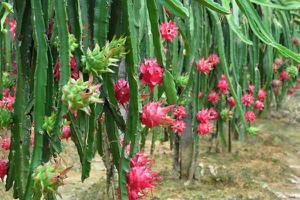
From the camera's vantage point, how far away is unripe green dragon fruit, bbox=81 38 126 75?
1.18 m

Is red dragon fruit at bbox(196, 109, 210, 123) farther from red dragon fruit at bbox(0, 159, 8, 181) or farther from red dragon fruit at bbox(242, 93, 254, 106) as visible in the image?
red dragon fruit at bbox(0, 159, 8, 181)

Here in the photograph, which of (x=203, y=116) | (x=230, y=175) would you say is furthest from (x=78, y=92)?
(x=230, y=175)

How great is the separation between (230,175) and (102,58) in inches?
139

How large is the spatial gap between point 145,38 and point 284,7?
124cm

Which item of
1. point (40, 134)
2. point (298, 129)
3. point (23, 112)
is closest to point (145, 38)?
point (23, 112)

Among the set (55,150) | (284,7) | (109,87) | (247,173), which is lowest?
(247,173)

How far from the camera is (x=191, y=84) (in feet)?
10.2

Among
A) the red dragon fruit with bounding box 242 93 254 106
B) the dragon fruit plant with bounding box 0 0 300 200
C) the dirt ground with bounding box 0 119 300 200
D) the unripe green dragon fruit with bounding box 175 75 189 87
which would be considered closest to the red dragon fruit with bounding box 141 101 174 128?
the dragon fruit plant with bounding box 0 0 300 200

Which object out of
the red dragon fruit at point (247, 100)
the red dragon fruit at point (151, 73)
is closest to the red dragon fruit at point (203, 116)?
the red dragon fruit at point (247, 100)

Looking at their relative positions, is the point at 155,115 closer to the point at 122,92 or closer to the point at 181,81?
the point at 122,92

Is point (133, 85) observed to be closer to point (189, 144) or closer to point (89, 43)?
point (89, 43)

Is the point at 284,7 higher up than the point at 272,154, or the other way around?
the point at 284,7

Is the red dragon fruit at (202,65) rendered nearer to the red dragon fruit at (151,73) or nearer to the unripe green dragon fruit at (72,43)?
the red dragon fruit at (151,73)

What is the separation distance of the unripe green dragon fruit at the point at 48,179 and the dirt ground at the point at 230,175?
7.54 feet
